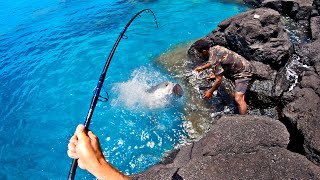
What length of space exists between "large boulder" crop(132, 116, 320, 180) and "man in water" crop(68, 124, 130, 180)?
6.38 ft

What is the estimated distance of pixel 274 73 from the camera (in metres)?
7.32

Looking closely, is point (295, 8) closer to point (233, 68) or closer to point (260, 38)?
point (260, 38)

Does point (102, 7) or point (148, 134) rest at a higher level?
point (102, 7)

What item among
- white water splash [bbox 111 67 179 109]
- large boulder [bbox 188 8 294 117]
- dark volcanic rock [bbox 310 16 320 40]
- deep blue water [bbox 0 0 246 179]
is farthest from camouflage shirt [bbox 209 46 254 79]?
dark volcanic rock [bbox 310 16 320 40]

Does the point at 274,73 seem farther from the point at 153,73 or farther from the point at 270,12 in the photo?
the point at 153,73

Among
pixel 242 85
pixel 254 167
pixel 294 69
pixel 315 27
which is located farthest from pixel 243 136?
pixel 315 27

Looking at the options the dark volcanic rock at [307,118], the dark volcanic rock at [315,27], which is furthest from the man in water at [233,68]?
the dark volcanic rock at [315,27]

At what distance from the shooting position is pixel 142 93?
26.1 ft

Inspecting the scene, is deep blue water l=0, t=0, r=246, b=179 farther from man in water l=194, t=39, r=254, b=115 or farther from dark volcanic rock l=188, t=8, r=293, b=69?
dark volcanic rock l=188, t=8, r=293, b=69

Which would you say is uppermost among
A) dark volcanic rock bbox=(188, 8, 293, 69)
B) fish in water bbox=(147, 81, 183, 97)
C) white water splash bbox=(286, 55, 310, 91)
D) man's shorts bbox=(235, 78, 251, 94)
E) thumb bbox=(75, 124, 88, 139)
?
thumb bbox=(75, 124, 88, 139)

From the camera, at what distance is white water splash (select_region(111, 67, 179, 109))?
296 inches

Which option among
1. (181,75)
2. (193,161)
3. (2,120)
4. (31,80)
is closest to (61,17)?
(31,80)

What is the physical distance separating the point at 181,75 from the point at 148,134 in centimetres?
270

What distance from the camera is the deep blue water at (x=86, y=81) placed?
6.49 m
